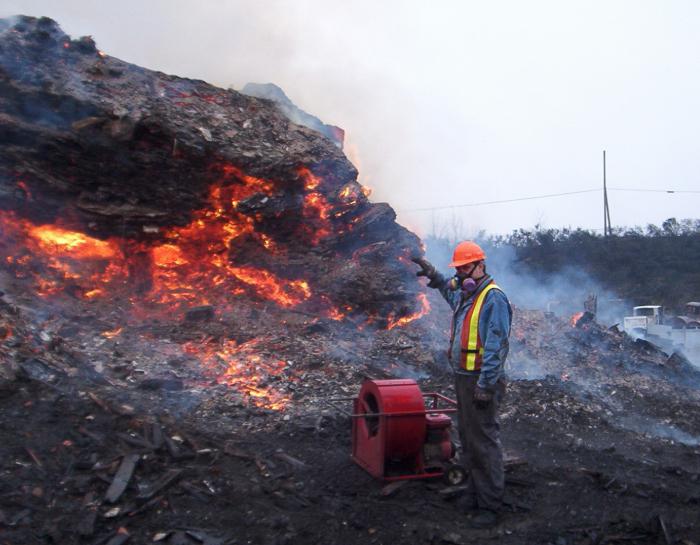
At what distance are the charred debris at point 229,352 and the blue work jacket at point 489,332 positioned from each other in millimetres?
1161

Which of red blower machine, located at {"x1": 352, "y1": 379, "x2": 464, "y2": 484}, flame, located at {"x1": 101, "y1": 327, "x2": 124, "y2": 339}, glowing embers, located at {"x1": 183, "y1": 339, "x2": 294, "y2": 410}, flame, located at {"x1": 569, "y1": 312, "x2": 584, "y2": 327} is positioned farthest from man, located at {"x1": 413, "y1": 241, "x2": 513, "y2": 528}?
flame, located at {"x1": 569, "y1": 312, "x2": 584, "y2": 327}

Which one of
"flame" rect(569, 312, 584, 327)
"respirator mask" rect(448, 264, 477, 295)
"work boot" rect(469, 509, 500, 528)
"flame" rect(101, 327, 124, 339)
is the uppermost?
"respirator mask" rect(448, 264, 477, 295)

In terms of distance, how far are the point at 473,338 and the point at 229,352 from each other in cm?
494

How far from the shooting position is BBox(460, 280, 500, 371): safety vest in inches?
181

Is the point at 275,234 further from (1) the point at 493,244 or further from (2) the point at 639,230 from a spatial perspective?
(2) the point at 639,230

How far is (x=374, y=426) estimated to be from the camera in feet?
16.2

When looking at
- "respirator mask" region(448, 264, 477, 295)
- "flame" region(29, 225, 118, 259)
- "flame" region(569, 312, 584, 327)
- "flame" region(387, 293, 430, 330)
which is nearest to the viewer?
"respirator mask" region(448, 264, 477, 295)

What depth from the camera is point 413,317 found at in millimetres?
11453

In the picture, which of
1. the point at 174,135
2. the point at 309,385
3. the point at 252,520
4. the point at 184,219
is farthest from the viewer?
the point at 184,219

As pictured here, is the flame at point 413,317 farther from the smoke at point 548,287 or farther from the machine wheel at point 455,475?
the smoke at point 548,287

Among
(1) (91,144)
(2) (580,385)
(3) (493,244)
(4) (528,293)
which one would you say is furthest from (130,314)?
(3) (493,244)

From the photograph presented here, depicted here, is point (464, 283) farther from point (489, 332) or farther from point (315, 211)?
point (315, 211)

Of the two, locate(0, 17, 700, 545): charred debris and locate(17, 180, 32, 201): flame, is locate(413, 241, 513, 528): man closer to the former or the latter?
locate(0, 17, 700, 545): charred debris

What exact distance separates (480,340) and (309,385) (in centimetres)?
388
